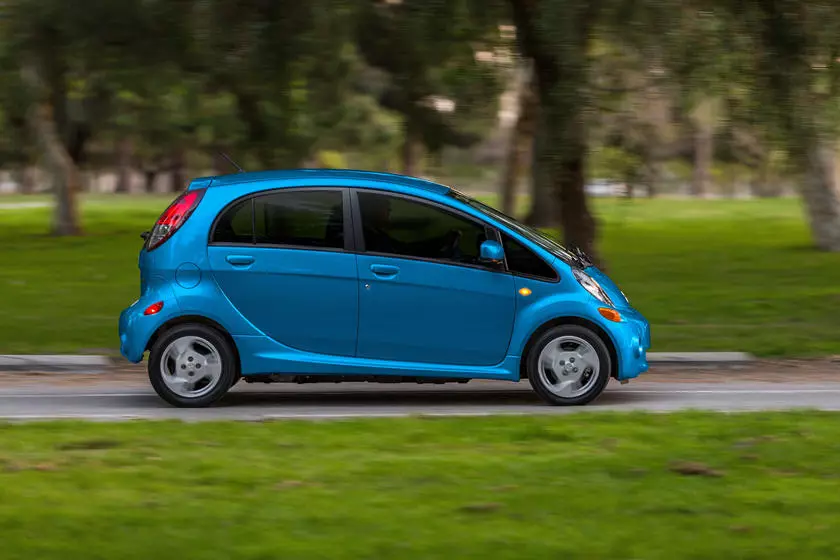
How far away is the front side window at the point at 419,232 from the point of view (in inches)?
396

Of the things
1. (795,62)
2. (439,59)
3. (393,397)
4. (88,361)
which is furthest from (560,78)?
(88,361)

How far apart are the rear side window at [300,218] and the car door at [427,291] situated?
157 mm

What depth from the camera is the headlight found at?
10164 millimetres

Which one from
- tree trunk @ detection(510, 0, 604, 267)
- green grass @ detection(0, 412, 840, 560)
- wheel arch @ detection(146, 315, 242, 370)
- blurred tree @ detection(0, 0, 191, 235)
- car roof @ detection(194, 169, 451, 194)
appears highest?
blurred tree @ detection(0, 0, 191, 235)

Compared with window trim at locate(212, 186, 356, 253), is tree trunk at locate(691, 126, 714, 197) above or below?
above

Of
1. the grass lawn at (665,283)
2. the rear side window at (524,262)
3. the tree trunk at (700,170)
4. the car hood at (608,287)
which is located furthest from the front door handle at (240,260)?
the tree trunk at (700,170)

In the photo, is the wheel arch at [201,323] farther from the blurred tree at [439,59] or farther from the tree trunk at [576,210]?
the tree trunk at [576,210]

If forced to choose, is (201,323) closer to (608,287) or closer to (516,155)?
(608,287)

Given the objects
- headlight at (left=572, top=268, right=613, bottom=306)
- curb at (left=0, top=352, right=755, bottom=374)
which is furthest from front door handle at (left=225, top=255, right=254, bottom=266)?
curb at (left=0, top=352, right=755, bottom=374)

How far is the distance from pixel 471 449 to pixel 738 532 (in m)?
2.25

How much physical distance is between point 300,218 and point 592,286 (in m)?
2.07

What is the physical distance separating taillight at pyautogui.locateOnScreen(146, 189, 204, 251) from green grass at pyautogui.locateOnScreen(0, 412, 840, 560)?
5.94 ft

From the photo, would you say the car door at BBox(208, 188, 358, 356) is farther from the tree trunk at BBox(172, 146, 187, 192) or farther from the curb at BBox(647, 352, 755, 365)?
the tree trunk at BBox(172, 146, 187, 192)

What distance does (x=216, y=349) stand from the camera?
10008mm
